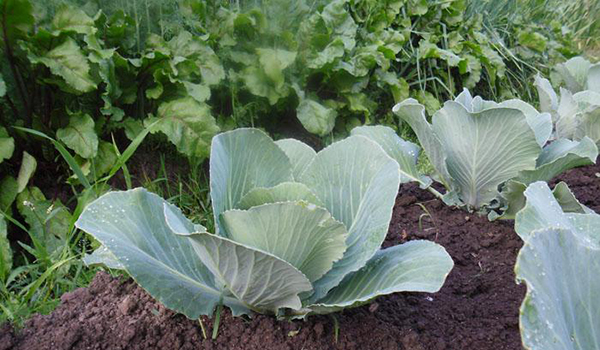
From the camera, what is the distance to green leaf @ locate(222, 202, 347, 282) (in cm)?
123

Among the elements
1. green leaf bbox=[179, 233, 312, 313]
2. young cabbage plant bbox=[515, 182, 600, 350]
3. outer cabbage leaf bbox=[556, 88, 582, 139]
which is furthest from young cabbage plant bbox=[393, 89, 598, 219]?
green leaf bbox=[179, 233, 312, 313]

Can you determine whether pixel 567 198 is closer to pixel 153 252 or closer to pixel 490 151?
pixel 490 151

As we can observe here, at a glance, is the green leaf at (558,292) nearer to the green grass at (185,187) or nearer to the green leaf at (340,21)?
the green grass at (185,187)

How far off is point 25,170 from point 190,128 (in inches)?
28.3

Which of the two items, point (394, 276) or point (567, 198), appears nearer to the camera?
point (394, 276)

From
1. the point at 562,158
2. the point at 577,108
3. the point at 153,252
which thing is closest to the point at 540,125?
the point at 562,158

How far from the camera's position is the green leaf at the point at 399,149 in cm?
222

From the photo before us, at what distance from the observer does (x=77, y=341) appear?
1498 mm

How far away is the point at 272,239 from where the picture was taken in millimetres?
1308

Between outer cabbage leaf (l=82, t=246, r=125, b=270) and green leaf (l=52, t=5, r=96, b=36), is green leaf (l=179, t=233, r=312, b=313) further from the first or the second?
green leaf (l=52, t=5, r=96, b=36)

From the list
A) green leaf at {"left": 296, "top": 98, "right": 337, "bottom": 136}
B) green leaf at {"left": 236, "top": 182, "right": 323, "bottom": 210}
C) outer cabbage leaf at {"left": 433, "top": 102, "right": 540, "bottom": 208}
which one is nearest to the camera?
green leaf at {"left": 236, "top": 182, "right": 323, "bottom": 210}

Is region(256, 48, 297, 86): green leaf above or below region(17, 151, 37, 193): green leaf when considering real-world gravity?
above

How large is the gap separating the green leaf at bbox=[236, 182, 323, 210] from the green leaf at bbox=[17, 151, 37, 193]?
1578mm

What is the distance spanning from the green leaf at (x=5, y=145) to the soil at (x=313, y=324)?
0.97 m
